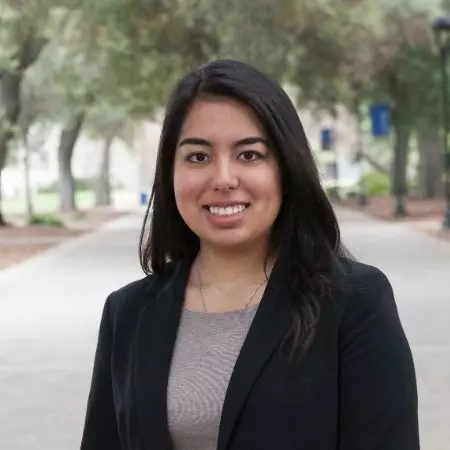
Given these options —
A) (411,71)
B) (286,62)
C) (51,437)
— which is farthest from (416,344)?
(411,71)

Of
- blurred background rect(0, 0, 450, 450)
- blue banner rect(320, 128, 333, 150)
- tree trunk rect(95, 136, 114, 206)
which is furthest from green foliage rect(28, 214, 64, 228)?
tree trunk rect(95, 136, 114, 206)

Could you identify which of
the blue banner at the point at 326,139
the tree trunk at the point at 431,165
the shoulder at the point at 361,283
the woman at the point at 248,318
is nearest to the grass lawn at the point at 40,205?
the blue banner at the point at 326,139

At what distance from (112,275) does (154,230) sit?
13.9m

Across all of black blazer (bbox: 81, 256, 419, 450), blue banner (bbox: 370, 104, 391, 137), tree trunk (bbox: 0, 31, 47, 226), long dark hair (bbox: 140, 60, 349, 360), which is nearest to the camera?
black blazer (bbox: 81, 256, 419, 450)

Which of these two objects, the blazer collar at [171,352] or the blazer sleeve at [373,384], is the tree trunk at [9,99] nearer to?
the blazer collar at [171,352]

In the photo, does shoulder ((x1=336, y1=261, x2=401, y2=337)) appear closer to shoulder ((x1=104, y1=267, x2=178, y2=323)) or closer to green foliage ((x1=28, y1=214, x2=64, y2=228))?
shoulder ((x1=104, y1=267, x2=178, y2=323))

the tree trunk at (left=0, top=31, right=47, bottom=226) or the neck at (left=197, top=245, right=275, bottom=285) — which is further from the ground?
the tree trunk at (left=0, top=31, right=47, bottom=226)

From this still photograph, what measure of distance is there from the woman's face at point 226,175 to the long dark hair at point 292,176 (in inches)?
0.9

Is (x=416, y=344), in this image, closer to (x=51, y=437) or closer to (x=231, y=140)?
(x=51, y=437)

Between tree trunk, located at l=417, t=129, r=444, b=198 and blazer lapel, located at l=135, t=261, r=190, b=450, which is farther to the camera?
tree trunk, located at l=417, t=129, r=444, b=198

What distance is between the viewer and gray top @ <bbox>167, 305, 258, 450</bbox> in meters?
2.12

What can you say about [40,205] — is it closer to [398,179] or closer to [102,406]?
[398,179]

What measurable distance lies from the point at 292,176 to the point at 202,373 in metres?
0.42

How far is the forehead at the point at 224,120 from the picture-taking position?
7.20 feet
